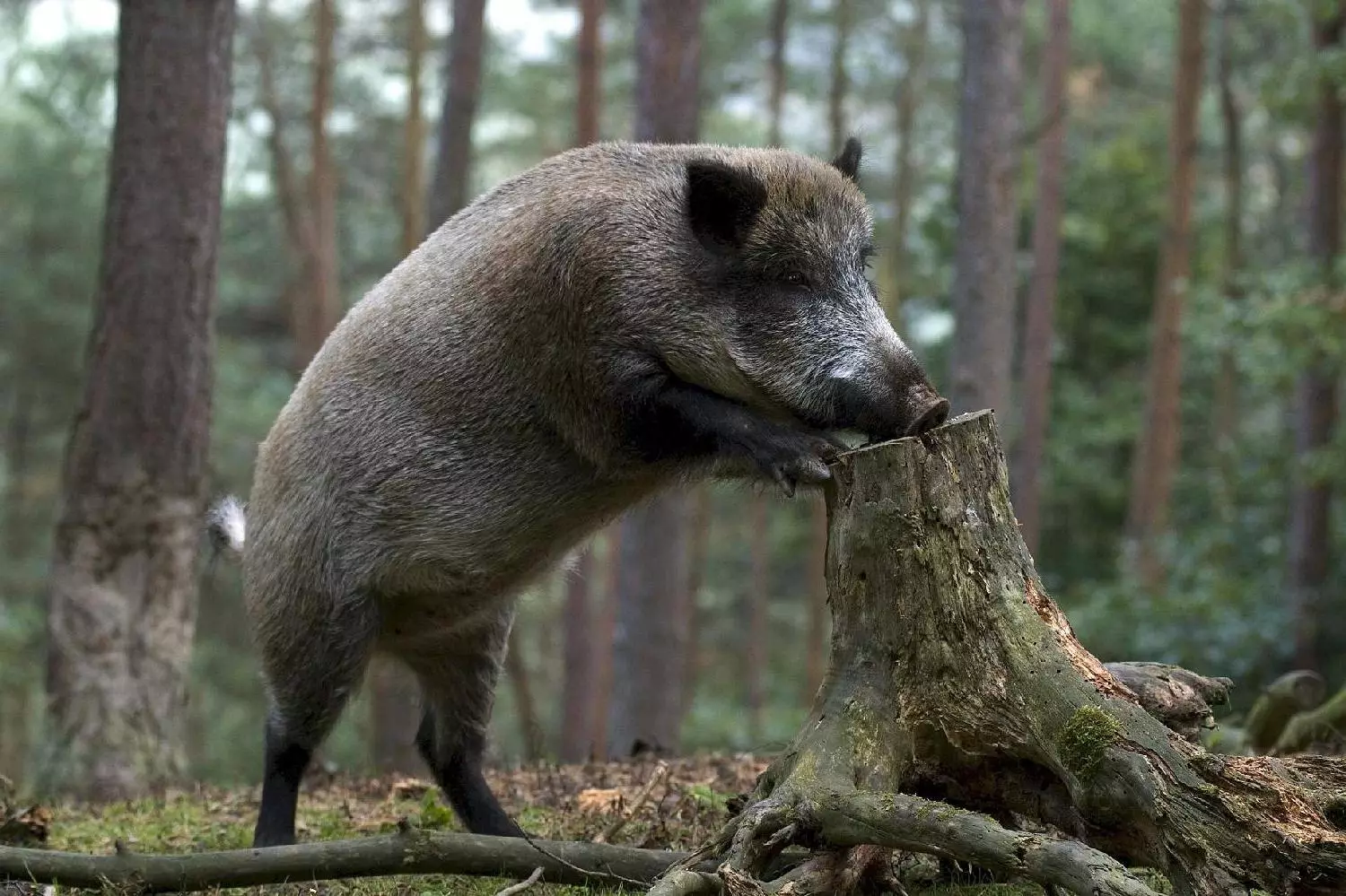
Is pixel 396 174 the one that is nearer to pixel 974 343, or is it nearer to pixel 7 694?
pixel 7 694

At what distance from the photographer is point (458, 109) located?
39.6 feet

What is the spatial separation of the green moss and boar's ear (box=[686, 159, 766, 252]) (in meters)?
1.92

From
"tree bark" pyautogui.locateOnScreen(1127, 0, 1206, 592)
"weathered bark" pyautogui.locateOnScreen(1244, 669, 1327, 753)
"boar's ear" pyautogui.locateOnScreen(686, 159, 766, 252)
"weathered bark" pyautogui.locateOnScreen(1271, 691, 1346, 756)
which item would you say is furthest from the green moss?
"tree bark" pyautogui.locateOnScreen(1127, 0, 1206, 592)

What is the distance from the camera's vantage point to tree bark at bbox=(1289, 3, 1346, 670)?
12.4 meters

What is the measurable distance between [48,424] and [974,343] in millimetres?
18185

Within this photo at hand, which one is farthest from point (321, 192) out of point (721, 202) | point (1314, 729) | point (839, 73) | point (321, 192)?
point (1314, 729)

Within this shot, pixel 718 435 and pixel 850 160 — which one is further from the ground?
pixel 850 160

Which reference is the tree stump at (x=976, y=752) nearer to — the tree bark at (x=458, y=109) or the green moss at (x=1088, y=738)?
the green moss at (x=1088, y=738)

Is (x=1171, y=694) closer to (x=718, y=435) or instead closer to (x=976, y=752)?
(x=976, y=752)

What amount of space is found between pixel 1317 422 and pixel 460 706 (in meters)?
10.6

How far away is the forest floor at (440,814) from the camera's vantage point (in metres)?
3.92

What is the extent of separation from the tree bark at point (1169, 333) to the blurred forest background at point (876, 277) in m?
0.05

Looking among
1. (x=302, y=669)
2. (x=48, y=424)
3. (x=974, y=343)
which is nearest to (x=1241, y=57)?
(x=974, y=343)

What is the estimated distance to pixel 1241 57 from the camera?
2309cm
